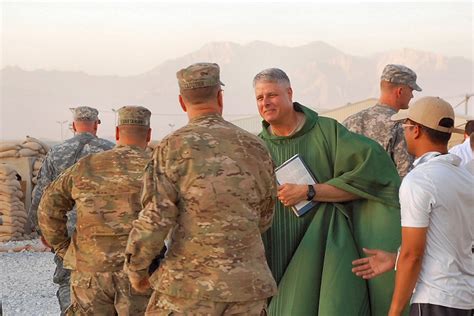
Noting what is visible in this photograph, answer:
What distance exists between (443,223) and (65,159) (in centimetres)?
414

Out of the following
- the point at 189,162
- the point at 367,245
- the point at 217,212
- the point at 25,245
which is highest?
the point at 189,162

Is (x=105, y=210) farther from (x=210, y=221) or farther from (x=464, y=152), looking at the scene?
(x=464, y=152)

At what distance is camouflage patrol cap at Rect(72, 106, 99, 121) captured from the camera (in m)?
7.14

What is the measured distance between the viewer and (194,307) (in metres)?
3.69

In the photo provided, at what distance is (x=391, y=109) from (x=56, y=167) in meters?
2.87

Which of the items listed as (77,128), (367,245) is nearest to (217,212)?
(367,245)

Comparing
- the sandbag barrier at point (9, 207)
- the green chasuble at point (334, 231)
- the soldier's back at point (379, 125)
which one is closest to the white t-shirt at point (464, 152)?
the soldier's back at point (379, 125)

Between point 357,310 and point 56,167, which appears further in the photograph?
point 56,167

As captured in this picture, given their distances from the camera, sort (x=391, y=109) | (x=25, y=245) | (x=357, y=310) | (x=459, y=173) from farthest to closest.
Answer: (x=25, y=245) → (x=391, y=109) → (x=357, y=310) → (x=459, y=173)

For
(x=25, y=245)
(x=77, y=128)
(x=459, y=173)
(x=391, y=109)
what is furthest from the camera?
(x=25, y=245)

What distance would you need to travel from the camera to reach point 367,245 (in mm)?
4781

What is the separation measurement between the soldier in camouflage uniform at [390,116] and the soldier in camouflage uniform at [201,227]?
2.96 meters

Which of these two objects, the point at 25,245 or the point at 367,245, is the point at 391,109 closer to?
the point at 367,245

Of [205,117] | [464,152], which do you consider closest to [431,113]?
[205,117]
